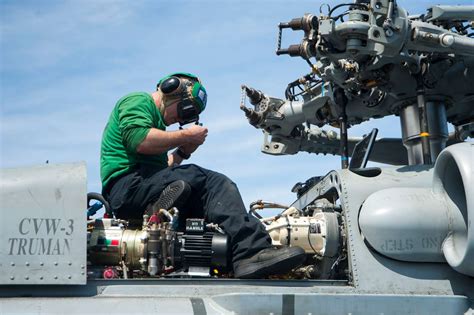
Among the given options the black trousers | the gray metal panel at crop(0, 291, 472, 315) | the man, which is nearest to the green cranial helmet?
the man

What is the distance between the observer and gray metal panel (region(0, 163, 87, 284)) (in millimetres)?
4375

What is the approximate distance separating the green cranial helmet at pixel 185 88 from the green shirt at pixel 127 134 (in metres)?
0.16

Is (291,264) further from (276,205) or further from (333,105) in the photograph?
(333,105)

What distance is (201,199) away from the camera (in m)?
5.27

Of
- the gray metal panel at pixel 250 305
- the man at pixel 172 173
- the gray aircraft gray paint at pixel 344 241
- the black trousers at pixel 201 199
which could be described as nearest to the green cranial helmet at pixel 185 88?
the man at pixel 172 173

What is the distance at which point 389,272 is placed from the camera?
16.1 ft

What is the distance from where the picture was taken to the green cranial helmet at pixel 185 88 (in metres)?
5.59

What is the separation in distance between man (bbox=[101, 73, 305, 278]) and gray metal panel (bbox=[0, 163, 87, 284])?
746 mm

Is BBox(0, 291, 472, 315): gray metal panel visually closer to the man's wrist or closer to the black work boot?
the black work boot

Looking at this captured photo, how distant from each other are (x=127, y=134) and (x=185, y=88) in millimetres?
690

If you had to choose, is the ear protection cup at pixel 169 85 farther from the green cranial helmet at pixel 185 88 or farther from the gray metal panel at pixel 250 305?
the gray metal panel at pixel 250 305

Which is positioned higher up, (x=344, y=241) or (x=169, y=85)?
(x=169, y=85)

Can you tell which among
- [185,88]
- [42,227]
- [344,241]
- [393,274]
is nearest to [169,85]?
[185,88]

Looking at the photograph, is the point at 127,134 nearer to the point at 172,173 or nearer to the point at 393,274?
the point at 172,173
